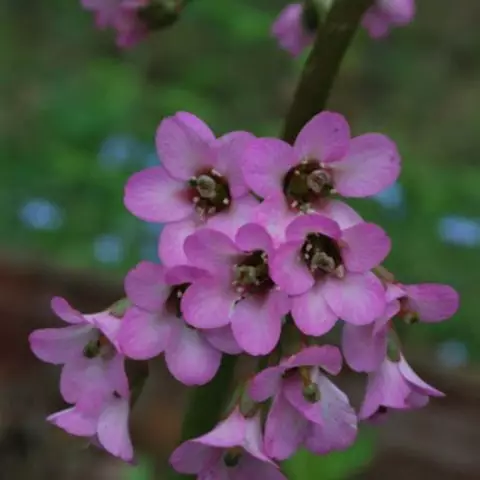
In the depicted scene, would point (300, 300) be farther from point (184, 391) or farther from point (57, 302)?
point (184, 391)

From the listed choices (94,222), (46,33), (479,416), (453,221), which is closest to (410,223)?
(453,221)

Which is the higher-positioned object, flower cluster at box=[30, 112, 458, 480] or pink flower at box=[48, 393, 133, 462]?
flower cluster at box=[30, 112, 458, 480]

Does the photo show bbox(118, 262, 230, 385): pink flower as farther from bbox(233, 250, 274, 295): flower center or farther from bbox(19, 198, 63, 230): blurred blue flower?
bbox(19, 198, 63, 230): blurred blue flower

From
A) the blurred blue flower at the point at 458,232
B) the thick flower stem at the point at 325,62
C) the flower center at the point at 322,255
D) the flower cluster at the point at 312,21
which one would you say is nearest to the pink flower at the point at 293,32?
the flower cluster at the point at 312,21

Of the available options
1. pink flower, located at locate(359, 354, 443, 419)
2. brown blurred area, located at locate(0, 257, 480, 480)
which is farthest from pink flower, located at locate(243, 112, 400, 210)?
brown blurred area, located at locate(0, 257, 480, 480)

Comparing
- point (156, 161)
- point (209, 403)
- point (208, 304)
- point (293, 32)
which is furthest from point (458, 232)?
point (208, 304)

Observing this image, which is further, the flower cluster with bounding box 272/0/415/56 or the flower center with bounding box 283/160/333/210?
the flower cluster with bounding box 272/0/415/56
